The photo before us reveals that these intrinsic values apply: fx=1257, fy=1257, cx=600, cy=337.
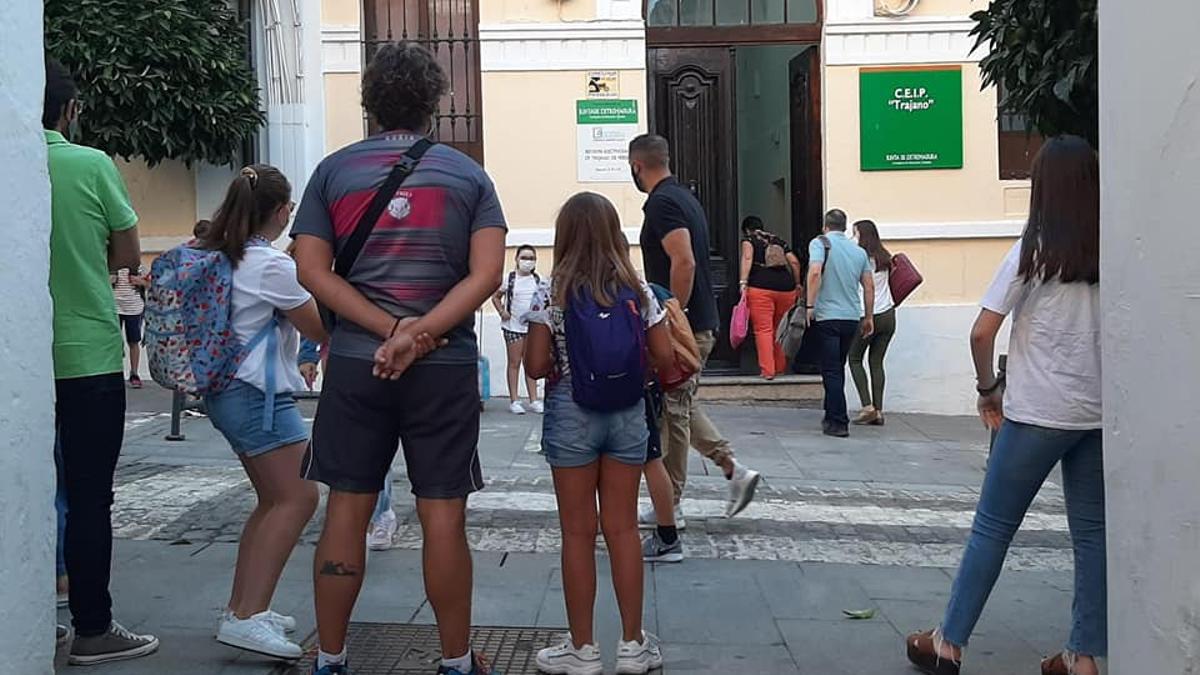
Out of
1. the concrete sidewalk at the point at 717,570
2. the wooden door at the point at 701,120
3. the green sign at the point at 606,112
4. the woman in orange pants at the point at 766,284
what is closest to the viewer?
the concrete sidewalk at the point at 717,570

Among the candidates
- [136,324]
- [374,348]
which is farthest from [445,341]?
[136,324]

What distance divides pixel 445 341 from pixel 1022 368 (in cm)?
188

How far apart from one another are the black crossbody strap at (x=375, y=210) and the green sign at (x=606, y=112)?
882 cm

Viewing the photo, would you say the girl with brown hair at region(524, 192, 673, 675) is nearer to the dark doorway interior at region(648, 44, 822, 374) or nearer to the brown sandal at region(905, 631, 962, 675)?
the brown sandal at region(905, 631, 962, 675)

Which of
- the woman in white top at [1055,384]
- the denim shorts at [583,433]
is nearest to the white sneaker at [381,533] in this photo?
the denim shorts at [583,433]

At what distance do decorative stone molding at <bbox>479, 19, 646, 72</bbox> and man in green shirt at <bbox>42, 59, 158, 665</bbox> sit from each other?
8.46 meters

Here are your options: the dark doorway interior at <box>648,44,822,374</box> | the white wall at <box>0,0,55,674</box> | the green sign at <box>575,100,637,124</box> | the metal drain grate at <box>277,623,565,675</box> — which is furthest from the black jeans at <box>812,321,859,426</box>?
the white wall at <box>0,0,55,674</box>

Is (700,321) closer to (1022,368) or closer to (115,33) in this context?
(1022,368)

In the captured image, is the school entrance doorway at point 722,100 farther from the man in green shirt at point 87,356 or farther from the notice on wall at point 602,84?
the man in green shirt at point 87,356

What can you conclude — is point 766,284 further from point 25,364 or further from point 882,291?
point 25,364

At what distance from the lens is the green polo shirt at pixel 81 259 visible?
4.11 meters

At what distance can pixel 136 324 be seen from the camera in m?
12.6

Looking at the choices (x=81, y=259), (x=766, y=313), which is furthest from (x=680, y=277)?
(x=766, y=313)

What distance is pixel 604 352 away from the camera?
14.0 ft
